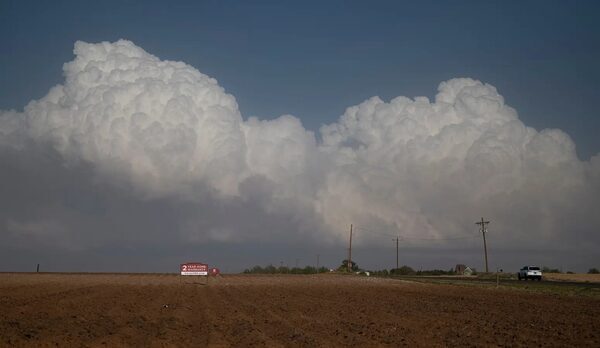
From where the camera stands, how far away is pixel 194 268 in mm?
55594

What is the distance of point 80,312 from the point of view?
2636 centimetres

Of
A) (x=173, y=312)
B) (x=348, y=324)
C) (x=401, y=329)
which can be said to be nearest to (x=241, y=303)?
(x=173, y=312)

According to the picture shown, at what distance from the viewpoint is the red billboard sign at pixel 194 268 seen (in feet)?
182

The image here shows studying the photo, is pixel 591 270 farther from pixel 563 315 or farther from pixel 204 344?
pixel 204 344

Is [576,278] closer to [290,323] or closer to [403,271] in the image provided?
[403,271]

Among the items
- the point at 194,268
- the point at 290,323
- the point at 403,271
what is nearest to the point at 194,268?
the point at 194,268

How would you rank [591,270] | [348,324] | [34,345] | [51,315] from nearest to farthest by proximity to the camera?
1. [34,345]
2. [348,324]
3. [51,315]
4. [591,270]

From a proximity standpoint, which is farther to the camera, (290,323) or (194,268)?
(194,268)

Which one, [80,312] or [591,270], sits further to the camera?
[591,270]

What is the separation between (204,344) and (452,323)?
10.3 meters

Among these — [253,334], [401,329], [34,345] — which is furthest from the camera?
[401,329]

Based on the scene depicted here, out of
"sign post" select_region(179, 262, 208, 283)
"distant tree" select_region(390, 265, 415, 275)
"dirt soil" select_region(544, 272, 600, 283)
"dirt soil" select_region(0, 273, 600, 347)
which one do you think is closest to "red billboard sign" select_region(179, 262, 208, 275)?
"sign post" select_region(179, 262, 208, 283)

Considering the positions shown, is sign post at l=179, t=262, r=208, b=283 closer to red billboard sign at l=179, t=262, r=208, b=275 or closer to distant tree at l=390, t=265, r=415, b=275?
red billboard sign at l=179, t=262, r=208, b=275

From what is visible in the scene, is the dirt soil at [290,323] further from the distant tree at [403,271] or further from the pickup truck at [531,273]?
the distant tree at [403,271]
